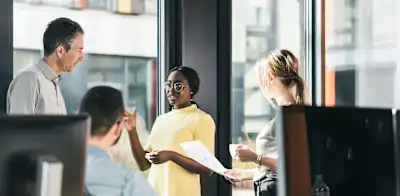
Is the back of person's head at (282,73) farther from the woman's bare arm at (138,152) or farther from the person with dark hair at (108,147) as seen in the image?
the person with dark hair at (108,147)

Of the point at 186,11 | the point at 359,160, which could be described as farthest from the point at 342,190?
the point at 186,11

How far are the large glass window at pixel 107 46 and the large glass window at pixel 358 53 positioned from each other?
1.25 meters

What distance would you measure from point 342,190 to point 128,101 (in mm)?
1118

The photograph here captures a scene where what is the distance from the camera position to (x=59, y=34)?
84.8 inches

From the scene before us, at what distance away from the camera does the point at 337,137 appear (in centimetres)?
148

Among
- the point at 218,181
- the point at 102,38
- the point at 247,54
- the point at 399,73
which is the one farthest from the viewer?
the point at 399,73

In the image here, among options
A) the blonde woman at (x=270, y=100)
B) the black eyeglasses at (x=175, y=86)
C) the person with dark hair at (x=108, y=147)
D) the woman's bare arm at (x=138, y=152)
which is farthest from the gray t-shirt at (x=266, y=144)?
the person with dark hair at (x=108, y=147)

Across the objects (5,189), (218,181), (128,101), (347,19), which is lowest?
(218,181)

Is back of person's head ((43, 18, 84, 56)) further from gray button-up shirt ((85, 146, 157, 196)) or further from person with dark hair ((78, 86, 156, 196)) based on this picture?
gray button-up shirt ((85, 146, 157, 196))

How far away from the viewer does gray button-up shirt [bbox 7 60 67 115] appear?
2.00 metres

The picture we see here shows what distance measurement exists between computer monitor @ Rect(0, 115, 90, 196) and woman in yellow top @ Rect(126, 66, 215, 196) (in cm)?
116

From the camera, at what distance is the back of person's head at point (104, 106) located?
1.82m

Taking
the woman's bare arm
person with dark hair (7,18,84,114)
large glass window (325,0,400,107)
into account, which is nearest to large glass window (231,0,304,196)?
large glass window (325,0,400,107)

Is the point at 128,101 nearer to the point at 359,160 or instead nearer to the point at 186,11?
the point at 186,11
